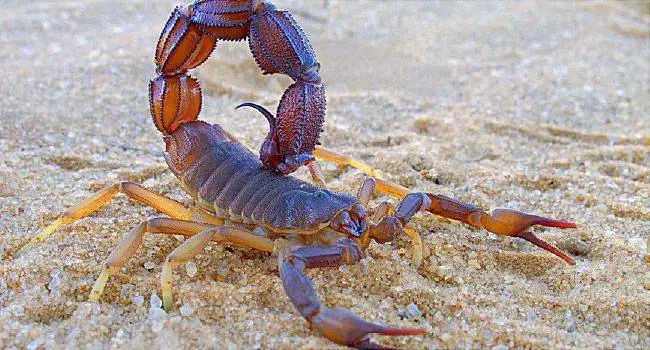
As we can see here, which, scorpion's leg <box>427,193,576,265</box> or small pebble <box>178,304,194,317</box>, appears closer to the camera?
small pebble <box>178,304,194,317</box>

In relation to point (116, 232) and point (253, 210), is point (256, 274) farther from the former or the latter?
point (116, 232)

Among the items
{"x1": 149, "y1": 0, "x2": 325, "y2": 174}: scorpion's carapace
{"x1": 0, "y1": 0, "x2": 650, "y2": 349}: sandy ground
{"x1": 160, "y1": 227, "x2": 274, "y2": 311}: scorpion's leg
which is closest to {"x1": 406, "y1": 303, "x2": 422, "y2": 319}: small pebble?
{"x1": 0, "y1": 0, "x2": 650, "y2": 349}: sandy ground

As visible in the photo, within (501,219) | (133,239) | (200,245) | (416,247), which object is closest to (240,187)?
(200,245)

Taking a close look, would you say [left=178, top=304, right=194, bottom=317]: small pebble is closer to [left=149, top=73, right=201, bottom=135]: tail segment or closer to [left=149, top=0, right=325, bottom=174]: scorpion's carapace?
[left=149, top=0, right=325, bottom=174]: scorpion's carapace

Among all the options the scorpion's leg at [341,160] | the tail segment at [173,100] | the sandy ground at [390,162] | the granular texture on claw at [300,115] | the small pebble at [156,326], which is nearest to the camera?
the small pebble at [156,326]

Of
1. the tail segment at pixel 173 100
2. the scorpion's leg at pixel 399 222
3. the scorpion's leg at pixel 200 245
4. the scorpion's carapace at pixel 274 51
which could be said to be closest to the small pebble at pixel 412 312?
the scorpion's leg at pixel 399 222

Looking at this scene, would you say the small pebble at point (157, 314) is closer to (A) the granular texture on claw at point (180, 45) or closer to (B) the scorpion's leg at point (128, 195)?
(B) the scorpion's leg at point (128, 195)
